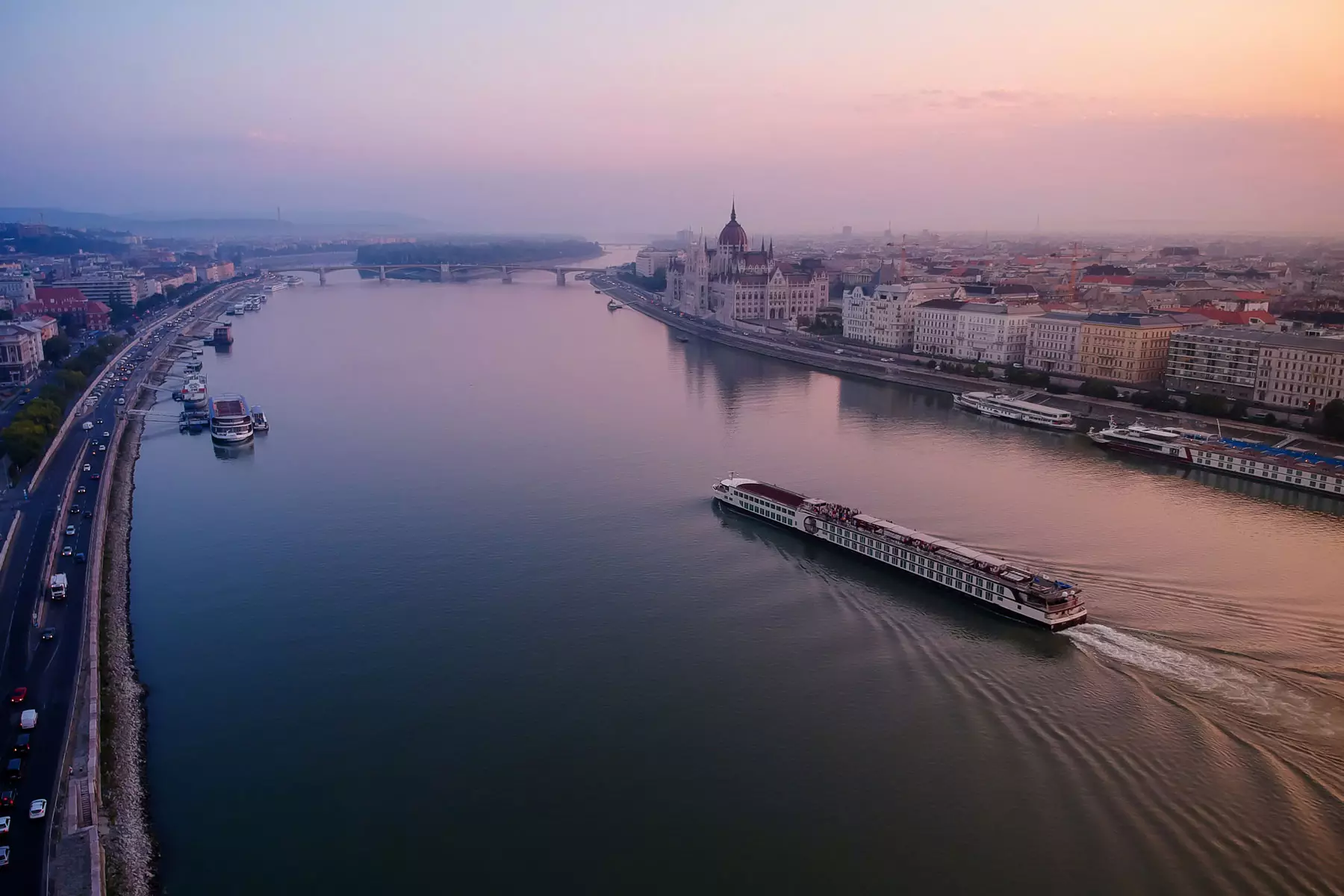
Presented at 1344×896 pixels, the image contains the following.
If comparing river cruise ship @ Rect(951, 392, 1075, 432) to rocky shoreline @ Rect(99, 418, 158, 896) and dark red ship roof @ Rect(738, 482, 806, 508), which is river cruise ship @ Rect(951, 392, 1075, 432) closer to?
dark red ship roof @ Rect(738, 482, 806, 508)

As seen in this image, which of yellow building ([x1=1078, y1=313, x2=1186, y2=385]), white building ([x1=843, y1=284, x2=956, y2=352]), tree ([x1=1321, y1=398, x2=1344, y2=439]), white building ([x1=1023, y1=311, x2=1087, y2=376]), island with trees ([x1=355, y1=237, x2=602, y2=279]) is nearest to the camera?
tree ([x1=1321, y1=398, x2=1344, y2=439])

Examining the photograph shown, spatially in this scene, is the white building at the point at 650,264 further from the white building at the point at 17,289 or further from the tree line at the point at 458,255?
the white building at the point at 17,289

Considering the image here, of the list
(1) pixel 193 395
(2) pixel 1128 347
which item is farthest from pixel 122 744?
(2) pixel 1128 347

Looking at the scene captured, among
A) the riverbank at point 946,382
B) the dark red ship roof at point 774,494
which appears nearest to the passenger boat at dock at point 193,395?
the dark red ship roof at point 774,494

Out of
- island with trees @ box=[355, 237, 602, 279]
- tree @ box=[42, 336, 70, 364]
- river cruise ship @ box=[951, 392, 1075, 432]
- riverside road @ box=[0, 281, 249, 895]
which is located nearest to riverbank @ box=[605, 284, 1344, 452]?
river cruise ship @ box=[951, 392, 1075, 432]

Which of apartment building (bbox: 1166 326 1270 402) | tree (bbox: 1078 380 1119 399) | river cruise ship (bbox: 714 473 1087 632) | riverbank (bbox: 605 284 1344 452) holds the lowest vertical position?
river cruise ship (bbox: 714 473 1087 632)
